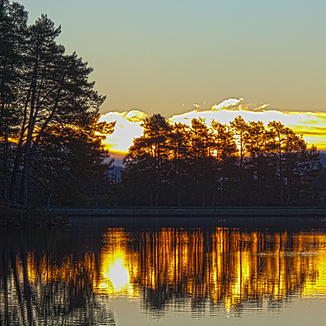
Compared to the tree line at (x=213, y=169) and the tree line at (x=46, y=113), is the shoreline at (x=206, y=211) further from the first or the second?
the tree line at (x=46, y=113)

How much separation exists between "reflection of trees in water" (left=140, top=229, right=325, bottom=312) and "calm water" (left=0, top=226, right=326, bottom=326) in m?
0.02

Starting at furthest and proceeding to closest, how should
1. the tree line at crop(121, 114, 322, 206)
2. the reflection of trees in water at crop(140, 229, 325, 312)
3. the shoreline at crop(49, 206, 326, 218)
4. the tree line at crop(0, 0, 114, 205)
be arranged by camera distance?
the tree line at crop(121, 114, 322, 206) < the shoreline at crop(49, 206, 326, 218) < the tree line at crop(0, 0, 114, 205) < the reflection of trees in water at crop(140, 229, 325, 312)

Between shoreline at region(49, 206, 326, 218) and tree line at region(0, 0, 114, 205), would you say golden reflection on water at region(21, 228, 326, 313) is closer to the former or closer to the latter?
tree line at region(0, 0, 114, 205)

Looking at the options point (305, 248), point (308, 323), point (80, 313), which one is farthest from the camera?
point (305, 248)

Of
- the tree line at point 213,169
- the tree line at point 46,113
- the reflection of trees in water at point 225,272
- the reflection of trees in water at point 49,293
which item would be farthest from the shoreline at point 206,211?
the reflection of trees in water at point 49,293

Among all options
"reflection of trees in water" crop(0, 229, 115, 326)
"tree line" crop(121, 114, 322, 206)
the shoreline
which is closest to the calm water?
"reflection of trees in water" crop(0, 229, 115, 326)

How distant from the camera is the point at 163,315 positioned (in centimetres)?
1076

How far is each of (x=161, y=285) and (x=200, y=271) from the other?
2.77 m

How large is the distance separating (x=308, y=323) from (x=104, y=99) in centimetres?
4072

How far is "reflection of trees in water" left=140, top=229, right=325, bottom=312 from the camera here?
492 inches

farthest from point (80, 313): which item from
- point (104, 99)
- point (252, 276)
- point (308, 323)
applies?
point (104, 99)

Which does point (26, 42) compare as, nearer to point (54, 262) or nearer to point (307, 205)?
point (54, 262)

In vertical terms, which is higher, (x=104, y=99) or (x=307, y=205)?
(x=104, y=99)

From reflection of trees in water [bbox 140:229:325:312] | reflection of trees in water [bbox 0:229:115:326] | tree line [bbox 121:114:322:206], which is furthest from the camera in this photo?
tree line [bbox 121:114:322:206]
